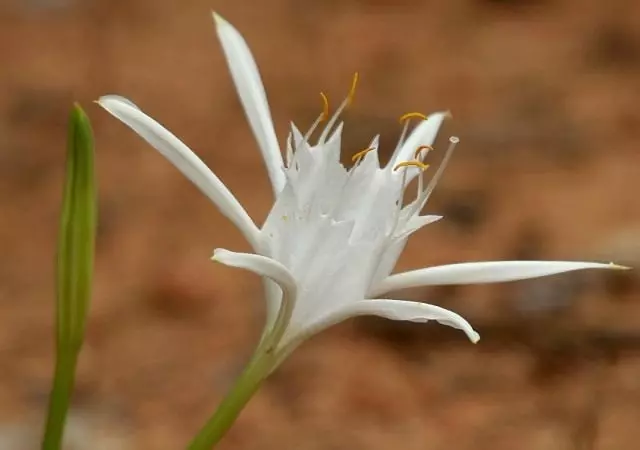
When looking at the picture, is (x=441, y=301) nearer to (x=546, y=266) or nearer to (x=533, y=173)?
(x=533, y=173)

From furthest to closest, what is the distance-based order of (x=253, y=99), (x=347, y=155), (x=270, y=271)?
(x=347, y=155)
(x=253, y=99)
(x=270, y=271)

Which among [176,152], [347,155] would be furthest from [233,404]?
[347,155]

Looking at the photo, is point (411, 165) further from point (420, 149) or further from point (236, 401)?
point (236, 401)

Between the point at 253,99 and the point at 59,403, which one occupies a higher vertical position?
the point at 253,99

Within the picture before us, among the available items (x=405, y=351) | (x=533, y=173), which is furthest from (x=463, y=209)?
(x=405, y=351)

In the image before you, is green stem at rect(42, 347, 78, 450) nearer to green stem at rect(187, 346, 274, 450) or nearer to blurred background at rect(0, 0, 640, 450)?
green stem at rect(187, 346, 274, 450)

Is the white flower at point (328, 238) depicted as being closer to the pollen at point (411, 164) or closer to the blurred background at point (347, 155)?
the pollen at point (411, 164)

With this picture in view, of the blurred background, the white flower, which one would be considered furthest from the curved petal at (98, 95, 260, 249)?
the blurred background
